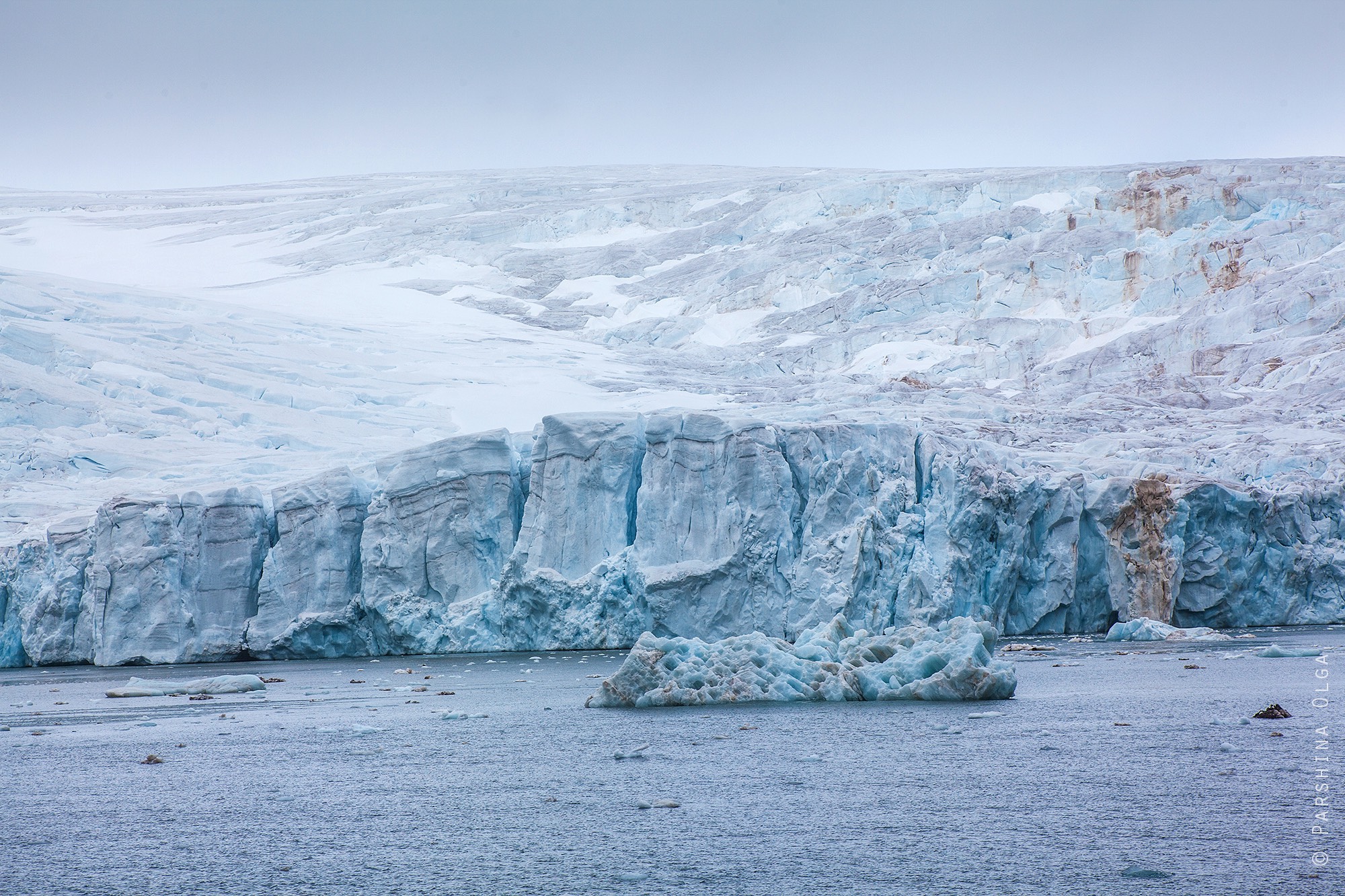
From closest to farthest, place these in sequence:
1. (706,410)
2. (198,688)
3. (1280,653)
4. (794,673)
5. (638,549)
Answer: (794,673), (1280,653), (198,688), (638,549), (706,410)

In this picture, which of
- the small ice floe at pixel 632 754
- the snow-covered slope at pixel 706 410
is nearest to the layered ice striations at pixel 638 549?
the snow-covered slope at pixel 706 410

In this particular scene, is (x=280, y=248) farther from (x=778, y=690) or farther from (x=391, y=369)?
(x=778, y=690)

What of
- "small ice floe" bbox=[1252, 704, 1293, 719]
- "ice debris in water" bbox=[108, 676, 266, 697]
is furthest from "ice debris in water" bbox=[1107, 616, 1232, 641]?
"ice debris in water" bbox=[108, 676, 266, 697]

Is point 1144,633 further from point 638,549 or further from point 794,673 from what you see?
point 794,673

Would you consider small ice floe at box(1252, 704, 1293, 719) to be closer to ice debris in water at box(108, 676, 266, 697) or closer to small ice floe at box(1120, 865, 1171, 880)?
small ice floe at box(1120, 865, 1171, 880)

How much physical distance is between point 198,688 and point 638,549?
6.65 m

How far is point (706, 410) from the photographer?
95.1 ft

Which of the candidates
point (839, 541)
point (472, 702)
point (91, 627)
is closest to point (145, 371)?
point (91, 627)

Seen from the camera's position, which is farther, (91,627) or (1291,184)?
(1291,184)

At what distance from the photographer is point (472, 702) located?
451 inches

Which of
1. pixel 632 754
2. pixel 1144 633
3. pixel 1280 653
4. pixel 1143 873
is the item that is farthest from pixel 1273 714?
pixel 1144 633

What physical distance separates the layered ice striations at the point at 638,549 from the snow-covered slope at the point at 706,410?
0.17 ft

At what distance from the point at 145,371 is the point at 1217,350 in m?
27.1

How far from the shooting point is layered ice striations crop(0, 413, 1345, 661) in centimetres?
1797
